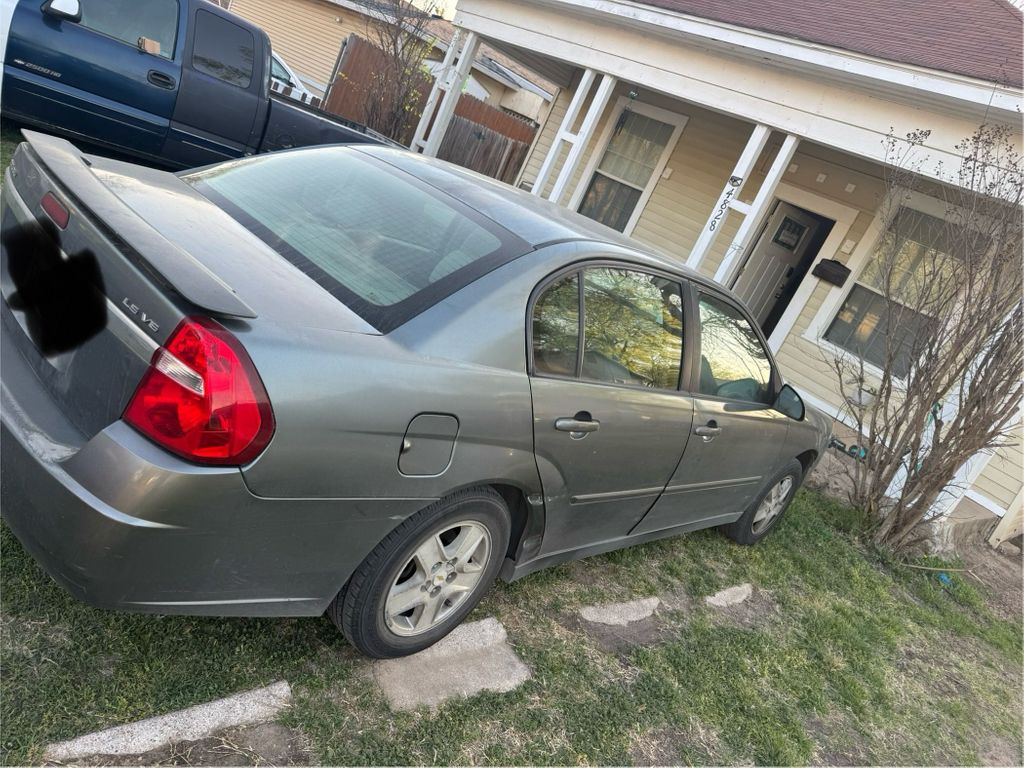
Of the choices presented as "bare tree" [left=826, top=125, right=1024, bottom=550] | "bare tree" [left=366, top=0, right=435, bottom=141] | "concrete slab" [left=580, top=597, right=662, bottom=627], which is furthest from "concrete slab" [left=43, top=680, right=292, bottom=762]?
"bare tree" [left=366, top=0, right=435, bottom=141]

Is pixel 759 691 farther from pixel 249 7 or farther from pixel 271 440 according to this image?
pixel 249 7

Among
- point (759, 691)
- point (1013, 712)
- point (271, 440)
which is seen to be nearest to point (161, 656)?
point (271, 440)

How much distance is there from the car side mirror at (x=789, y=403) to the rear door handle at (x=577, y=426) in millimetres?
1789

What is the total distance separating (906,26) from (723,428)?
21.0 ft

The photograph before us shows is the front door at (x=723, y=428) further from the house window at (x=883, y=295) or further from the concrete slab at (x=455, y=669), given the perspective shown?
the house window at (x=883, y=295)

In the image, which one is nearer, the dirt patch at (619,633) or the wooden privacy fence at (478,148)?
the dirt patch at (619,633)

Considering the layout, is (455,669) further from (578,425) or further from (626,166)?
(626,166)

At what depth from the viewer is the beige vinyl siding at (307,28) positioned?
23.4m

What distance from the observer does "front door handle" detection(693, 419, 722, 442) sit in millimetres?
3482

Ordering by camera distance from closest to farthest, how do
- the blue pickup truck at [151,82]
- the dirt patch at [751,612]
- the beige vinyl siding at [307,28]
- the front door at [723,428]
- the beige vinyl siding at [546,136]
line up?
the front door at [723,428] → the dirt patch at [751,612] → the blue pickup truck at [151,82] → the beige vinyl siding at [546,136] → the beige vinyl siding at [307,28]

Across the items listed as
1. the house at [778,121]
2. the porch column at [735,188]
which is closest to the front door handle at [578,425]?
the porch column at [735,188]

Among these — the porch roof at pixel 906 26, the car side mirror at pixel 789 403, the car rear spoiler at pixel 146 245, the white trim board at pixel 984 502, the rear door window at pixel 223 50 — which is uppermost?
the porch roof at pixel 906 26

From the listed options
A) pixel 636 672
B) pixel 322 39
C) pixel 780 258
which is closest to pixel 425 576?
pixel 636 672

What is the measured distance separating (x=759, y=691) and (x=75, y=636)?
9.24 ft
